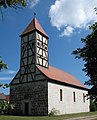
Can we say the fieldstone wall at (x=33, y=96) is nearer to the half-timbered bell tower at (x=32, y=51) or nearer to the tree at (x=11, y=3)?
the half-timbered bell tower at (x=32, y=51)

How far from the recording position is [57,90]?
2906 cm

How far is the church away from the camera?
2741 centimetres

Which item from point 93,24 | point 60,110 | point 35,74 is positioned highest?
point 93,24

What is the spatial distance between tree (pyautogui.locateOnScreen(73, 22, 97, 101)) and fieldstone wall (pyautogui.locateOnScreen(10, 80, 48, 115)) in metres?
15.2

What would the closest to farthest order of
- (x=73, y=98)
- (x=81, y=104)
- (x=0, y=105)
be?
(x=0, y=105) → (x=73, y=98) → (x=81, y=104)

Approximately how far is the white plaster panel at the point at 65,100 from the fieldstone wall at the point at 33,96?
0.70 m

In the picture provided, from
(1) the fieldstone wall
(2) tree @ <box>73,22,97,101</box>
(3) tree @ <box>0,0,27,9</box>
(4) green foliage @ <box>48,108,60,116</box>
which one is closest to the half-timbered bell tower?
(1) the fieldstone wall

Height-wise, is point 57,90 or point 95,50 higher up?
point 95,50

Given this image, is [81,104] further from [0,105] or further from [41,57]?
[0,105]

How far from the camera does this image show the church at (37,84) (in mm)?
27406

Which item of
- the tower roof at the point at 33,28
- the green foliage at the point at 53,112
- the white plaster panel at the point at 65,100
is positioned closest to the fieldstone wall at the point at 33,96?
the green foliage at the point at 53,112

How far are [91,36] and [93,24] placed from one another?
29.5 inches

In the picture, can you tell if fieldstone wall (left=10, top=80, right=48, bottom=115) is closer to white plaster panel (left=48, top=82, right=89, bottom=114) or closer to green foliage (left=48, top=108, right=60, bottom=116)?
green foliage (left=48, top=108, right=60, bottom=116)

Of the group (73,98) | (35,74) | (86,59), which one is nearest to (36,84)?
(35,74)
